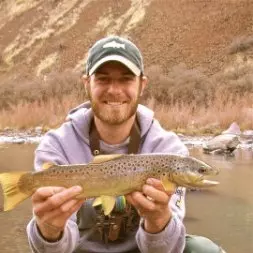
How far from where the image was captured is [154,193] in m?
2.77

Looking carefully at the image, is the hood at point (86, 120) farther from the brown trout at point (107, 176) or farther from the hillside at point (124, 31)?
the hillside at point (124, 31)

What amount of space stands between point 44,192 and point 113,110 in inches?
26.8

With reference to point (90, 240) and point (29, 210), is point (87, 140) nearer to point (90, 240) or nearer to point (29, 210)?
point (90, 240)

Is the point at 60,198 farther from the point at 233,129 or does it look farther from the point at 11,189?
the point at 233,129

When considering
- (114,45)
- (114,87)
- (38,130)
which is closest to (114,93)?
(114,87)

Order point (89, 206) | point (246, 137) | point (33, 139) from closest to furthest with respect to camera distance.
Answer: point (89, 206)
point (246, 137)
point (33, 139)

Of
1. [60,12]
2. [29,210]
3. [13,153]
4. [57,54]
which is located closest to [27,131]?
[13,153]

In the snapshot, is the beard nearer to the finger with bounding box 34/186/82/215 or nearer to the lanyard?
the lanyard

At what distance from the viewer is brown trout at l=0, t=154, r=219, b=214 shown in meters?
2.81

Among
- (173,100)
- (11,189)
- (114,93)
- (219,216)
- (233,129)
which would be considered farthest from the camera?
(173,100)

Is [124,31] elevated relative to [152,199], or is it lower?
lower

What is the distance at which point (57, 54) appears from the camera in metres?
41.5

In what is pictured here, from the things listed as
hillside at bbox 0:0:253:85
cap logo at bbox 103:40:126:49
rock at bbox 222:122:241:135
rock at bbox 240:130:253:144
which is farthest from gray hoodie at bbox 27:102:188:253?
hillside at bbox 0:0:253:85

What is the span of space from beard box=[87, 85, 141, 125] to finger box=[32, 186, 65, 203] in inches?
23.6
